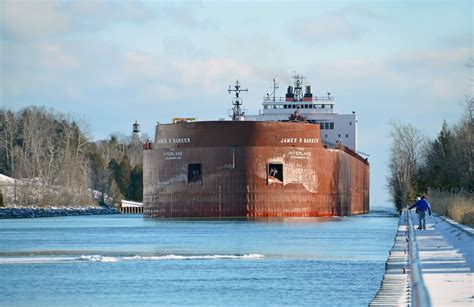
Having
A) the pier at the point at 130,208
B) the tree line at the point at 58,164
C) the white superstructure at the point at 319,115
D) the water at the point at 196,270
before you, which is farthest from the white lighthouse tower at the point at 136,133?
the water at the point at 196,270

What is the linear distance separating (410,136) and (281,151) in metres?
41.3

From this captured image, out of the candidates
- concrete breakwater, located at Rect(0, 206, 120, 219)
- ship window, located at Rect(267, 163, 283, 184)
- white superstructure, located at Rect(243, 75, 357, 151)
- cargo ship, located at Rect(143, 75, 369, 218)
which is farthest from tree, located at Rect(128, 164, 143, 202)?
ship window, located at Rect(267, 163, 283, 184)

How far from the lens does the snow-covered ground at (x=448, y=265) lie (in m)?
13.2

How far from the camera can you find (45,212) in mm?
84688

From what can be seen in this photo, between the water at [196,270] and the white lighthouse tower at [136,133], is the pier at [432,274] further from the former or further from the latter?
the white lighthouse tower at [136,133]

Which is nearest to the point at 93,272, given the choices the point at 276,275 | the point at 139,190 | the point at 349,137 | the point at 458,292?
the point at 276,275

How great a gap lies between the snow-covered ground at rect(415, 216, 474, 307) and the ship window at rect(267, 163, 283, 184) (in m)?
23.6

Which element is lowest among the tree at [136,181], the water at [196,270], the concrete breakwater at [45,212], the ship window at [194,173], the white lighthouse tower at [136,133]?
the water at [196,270]

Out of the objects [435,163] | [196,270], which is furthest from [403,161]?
[196,270]

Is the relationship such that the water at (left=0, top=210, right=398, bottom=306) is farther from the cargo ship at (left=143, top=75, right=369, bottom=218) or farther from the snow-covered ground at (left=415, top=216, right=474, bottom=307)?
the cargo ship at (left=143, top=75, right=369, bottom=218)

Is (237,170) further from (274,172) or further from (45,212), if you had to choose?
(45,212)

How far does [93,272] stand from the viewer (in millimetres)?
22250

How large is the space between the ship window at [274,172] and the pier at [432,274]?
26.1 metres

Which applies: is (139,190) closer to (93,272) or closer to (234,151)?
(234,151)
